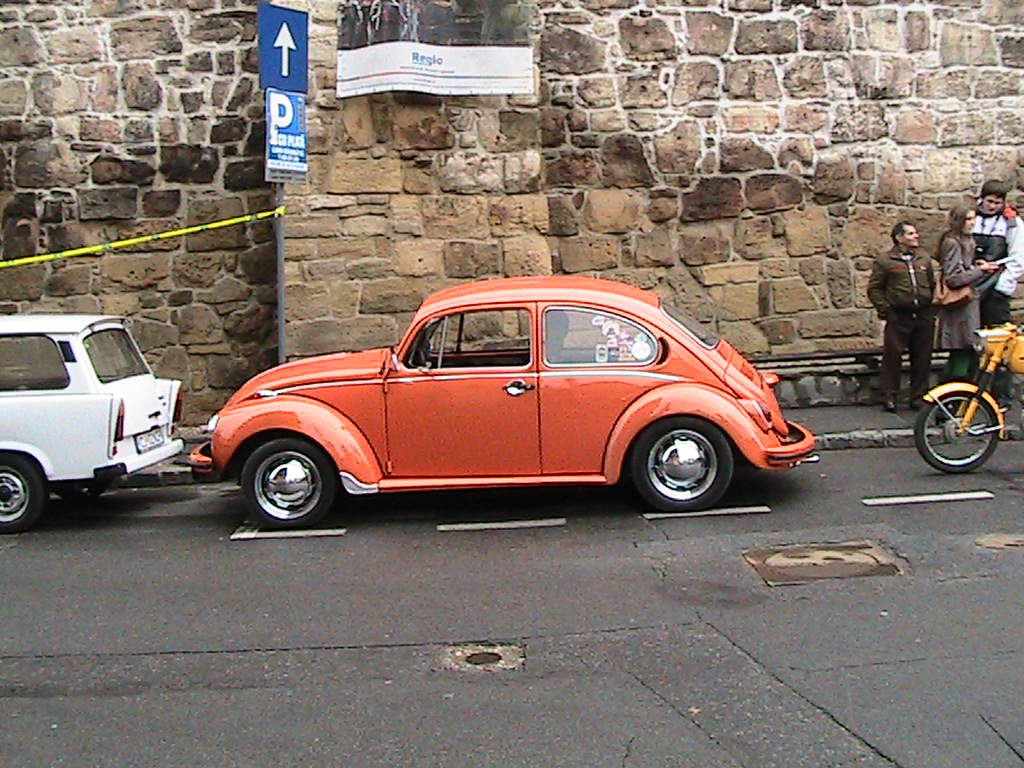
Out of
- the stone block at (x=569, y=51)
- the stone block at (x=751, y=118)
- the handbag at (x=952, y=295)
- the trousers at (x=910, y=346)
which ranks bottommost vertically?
the trousers at (x=910, y=346)

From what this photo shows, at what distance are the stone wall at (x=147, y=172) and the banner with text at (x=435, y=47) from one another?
1866 millimetres

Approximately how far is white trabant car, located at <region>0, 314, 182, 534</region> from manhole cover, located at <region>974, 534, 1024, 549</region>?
5543 mm

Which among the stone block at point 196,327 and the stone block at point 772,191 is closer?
the stone block at point 772,191

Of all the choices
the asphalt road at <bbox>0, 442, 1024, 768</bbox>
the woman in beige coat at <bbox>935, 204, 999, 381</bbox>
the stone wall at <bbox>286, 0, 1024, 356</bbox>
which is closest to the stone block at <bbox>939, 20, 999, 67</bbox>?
the stone wall at <bbox>286, 0, 1024, 356</bbox>

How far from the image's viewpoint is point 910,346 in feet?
37.0

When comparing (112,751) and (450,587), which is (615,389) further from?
(112,751)

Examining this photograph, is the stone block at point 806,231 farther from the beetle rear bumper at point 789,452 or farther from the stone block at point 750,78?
the beetle rear bumper at point 789,452

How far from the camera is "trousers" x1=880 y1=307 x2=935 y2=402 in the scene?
36.5ft

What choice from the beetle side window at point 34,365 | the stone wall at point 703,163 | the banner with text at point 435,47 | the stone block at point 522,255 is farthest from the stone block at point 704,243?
the beetle side window at point 34,365

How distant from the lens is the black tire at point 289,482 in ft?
27.1

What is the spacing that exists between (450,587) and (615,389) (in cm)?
195

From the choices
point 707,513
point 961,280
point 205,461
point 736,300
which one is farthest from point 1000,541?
point 736,300

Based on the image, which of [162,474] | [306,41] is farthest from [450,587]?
[306,41]

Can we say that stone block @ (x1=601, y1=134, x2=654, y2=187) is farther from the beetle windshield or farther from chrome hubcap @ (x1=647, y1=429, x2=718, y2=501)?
chrome hubcap @ (x1=647, y1=429, x2=718, y2=501)
